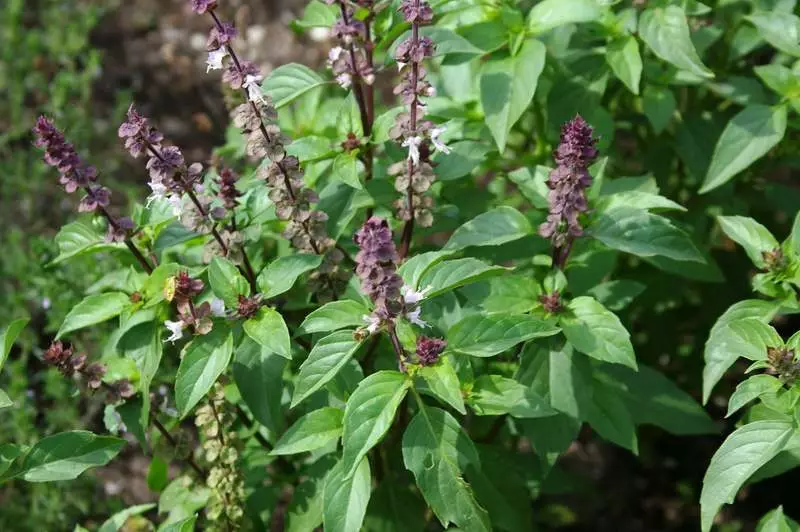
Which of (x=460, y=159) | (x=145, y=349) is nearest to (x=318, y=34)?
(x=460, y=159)

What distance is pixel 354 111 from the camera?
271 cm

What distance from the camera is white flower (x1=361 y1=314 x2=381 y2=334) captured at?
85.3 inches

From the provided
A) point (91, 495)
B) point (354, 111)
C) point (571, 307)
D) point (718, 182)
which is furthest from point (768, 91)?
point (91, 495)

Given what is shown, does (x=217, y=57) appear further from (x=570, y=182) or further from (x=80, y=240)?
(x=570, y=182)

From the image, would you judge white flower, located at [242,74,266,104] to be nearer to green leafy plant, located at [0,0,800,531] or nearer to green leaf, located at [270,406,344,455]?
green leafy plant, located at [0,0,800,531]

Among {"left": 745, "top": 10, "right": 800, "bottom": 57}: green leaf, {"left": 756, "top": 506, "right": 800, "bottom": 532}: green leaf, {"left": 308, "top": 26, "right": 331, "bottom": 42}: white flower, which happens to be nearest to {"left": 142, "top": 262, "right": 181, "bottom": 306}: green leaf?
{"left": 756, "top": 506, "right": 800, "bottom": 532}: green leaf

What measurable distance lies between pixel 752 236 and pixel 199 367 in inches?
67.6

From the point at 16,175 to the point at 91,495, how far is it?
1838 mm

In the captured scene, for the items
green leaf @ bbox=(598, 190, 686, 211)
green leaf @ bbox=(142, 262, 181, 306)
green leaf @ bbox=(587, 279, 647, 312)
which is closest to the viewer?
green leaf @ bbox=(142, 262, 181, 306)

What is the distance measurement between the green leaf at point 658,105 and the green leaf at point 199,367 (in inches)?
68.5

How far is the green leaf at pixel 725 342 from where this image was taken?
244 cm

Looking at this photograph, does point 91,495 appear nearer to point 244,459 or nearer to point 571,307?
point 244,459

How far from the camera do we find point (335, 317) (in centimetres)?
224

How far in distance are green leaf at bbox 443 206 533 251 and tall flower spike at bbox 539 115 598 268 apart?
0.32 ft
